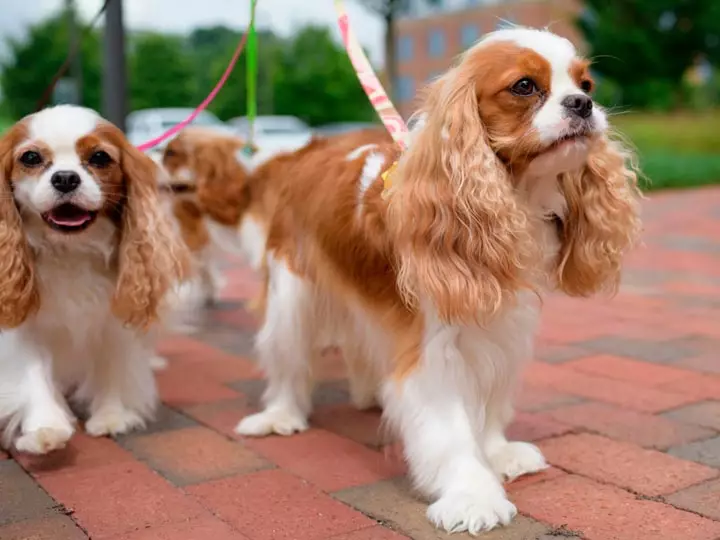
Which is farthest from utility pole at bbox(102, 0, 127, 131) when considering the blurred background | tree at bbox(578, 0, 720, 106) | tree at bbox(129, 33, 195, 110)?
tree at bbox(129, 33, 195, 110)

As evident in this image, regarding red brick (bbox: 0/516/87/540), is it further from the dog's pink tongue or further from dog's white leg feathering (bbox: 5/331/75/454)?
the dog's pink tongue

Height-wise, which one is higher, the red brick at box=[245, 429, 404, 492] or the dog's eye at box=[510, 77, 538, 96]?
the dog's eye at box=[510, 77, 538, 96]

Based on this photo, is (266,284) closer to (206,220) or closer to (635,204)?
(635,204)

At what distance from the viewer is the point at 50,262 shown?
3.38 meters

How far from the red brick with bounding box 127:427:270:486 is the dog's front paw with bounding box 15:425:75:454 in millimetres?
313

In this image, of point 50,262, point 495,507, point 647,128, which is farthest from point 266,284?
point 647,128

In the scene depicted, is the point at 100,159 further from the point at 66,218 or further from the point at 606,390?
the point at 606,390

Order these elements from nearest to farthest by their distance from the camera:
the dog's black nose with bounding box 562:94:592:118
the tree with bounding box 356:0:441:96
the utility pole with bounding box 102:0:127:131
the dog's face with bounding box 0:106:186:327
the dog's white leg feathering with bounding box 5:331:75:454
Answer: the dog's black nose with bounding box 562:94:592:118 < the dog's white leg feathering with bounding box 5:331:75:454 < the dog's face with bounding box 0:106:186:327 < the utility pole with bounding box 102:0:127:131 < the tree with bounding box 356:0:441:96

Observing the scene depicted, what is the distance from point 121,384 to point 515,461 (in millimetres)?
1649

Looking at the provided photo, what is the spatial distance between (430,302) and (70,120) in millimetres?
1526

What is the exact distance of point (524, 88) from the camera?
2.49 meters

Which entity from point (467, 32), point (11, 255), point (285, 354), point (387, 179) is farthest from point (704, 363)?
point (467, 32)

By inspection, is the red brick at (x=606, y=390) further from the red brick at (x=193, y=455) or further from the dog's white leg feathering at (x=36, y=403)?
the dog's white leg feathering at (x=36, y=403)

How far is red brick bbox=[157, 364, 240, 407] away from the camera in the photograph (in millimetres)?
4051
